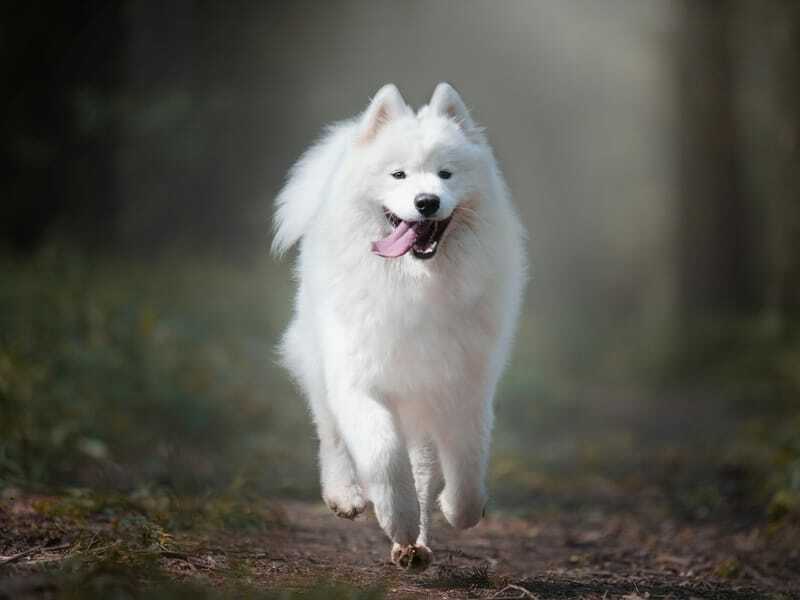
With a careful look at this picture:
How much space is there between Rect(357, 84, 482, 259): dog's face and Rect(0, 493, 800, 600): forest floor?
4.13 feet

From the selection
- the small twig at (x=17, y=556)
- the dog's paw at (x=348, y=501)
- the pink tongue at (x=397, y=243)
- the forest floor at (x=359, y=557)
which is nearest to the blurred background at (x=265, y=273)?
the forest floor at (x=359, y=557)

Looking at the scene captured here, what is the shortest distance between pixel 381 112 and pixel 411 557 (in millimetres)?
1701

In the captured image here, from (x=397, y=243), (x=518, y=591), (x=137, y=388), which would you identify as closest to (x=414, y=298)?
(x=397, y=243)

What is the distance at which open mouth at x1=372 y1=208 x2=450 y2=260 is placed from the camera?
402 cm

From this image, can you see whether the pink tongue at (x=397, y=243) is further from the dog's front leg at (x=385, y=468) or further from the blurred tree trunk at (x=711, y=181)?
the blurred tree trunk at (x=711, y=181)

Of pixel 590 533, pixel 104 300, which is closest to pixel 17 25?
pixel 104 300

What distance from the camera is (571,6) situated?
83.1 ft

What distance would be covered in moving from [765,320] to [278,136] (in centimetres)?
639

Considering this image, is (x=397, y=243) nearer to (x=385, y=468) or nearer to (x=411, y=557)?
(x=385, y=468)

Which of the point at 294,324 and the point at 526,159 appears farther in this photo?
the point at 526,159

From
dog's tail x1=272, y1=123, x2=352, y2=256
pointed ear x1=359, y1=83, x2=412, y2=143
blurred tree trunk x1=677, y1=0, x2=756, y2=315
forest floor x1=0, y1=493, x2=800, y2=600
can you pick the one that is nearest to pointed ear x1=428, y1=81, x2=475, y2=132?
pointed ear x1=359, y1=83, x2=412, y2=143

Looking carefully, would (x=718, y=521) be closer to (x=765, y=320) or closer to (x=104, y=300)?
(x=104, y=300)

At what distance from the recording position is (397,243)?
402 centimetres

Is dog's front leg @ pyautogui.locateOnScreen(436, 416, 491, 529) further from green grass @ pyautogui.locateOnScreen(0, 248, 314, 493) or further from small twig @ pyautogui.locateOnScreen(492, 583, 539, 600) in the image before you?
green grass @ pyautogui.locateOnScreen(0, 248, 314, 493)
